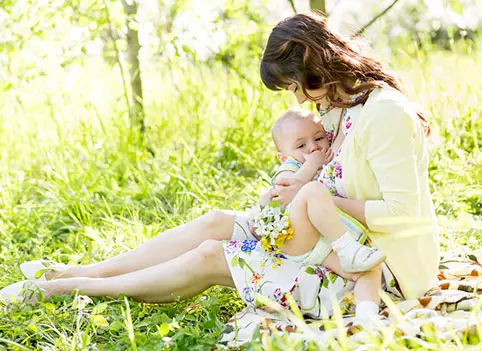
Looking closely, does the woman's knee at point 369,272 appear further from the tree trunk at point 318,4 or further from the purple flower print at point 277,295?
the tree trunk at point 318,4

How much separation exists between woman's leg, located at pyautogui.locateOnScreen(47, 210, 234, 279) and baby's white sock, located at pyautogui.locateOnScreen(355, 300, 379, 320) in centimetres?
70

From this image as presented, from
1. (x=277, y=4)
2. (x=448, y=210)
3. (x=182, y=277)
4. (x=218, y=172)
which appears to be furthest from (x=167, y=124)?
(x=182, y=277)

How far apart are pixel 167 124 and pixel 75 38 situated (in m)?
0.88

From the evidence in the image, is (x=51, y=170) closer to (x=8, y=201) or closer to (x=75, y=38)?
(x=8, y=201)

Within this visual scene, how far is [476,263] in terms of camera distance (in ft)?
9.91

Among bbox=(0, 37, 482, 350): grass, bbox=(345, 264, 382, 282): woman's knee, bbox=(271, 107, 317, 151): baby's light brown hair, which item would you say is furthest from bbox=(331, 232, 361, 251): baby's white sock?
bbox=(271, 107, 317, 151): baby's light brown hair

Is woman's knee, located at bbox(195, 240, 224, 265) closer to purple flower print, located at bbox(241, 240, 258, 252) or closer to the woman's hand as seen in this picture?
purple flower print, located at bbox(241, 240, 258, 252)

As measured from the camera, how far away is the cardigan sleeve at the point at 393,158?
2.47 meters

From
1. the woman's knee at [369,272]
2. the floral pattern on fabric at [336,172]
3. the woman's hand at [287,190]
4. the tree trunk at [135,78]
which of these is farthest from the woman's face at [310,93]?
the tree trunk at [135,78]

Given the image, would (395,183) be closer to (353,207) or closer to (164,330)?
(353,207)

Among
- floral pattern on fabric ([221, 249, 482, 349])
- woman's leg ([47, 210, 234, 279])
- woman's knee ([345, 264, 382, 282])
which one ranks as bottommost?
floral pattern on fabric ([221, 249, 482, 349])

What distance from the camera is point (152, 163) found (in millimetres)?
4859

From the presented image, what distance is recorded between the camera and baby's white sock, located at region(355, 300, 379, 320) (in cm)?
238

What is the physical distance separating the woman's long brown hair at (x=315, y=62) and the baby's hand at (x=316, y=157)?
29 cm
